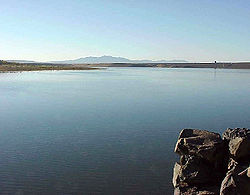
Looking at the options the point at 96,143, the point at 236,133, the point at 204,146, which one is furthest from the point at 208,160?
the point at 96,143

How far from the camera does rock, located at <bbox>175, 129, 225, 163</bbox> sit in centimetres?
1384

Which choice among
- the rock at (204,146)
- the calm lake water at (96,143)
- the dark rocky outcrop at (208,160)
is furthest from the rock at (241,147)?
the calm lake water at (96,143)

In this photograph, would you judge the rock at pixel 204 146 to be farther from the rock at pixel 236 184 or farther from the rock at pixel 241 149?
the rock at pixel 236 184

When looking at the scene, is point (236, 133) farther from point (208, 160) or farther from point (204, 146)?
point (208, 160)

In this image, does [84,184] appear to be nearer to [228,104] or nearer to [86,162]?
[86,162]

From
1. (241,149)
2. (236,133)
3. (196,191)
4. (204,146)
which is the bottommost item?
(196,191)

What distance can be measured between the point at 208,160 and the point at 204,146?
71 centimetres

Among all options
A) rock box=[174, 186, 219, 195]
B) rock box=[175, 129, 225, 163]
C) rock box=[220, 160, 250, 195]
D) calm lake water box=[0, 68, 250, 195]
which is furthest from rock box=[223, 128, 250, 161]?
calm lake water box=[0, 68, 250, 195]

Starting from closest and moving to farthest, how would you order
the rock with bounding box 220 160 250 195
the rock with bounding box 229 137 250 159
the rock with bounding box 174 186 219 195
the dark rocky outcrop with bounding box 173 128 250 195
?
the rock with bounding box 220 160 250 195
the rock with bounding box 174 186 219 195
the rock with bounding box 229 137 250 159
the dark rocky outcrop with bounding box 173 128 250 195

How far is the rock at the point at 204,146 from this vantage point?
13836 millimetres

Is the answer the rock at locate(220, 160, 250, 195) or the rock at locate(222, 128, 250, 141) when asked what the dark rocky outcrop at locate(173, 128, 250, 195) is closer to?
the rock at locate(222, 128, 250, 141)

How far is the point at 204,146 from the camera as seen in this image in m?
14.0

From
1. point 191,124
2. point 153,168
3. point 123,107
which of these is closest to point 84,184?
point 153,168

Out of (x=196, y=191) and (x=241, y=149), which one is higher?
(x=241, y=149)
